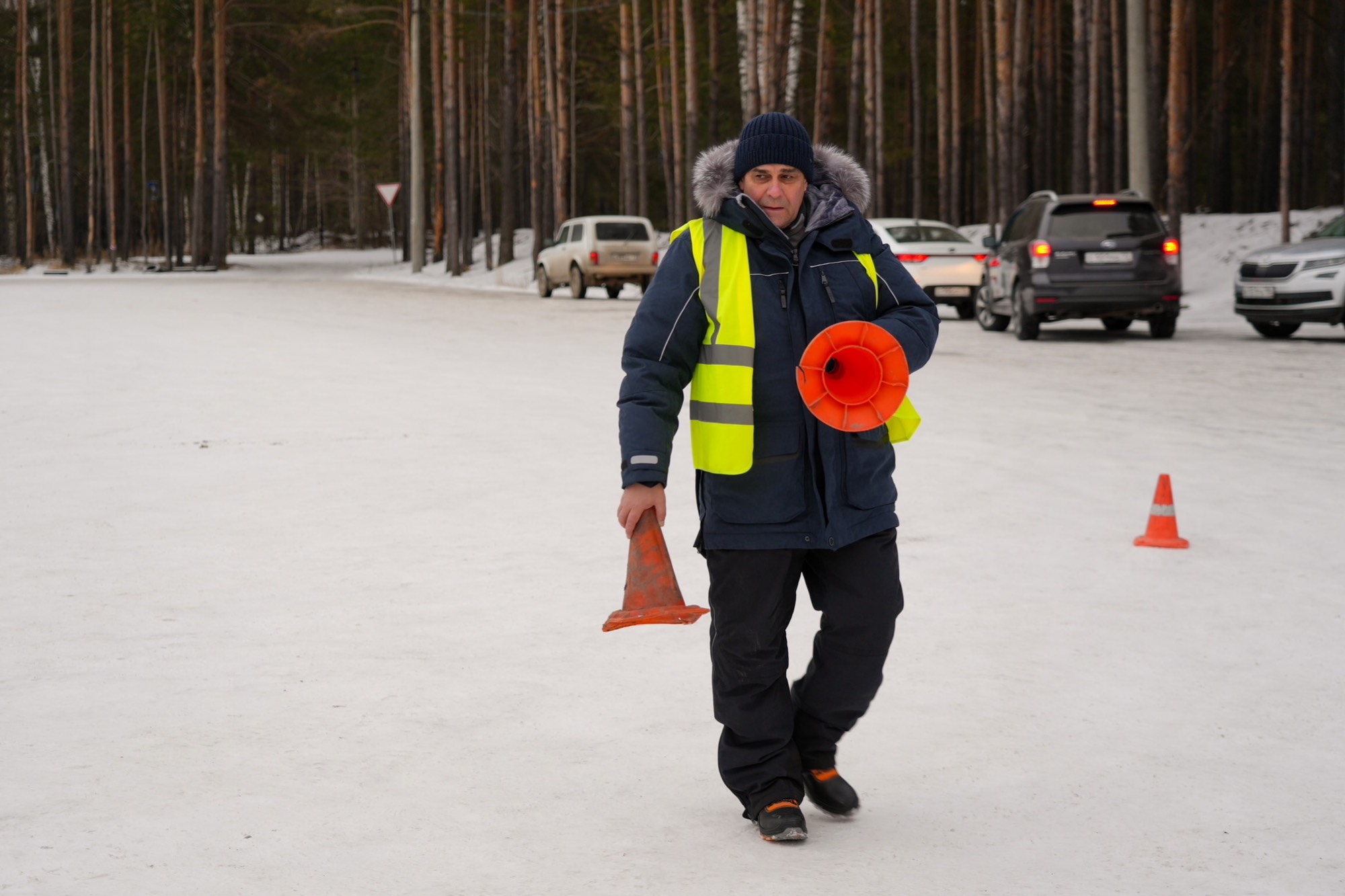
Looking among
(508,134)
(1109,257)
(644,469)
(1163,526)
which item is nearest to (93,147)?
(508,134)

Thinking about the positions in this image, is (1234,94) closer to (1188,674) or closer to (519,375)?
(519,375)

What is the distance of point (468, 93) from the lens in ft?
201

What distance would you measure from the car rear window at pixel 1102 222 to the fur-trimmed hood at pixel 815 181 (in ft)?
52.8

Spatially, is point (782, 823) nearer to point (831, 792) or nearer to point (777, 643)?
point (831, 792)

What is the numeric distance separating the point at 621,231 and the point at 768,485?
28.2 m

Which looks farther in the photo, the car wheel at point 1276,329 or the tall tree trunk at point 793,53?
the tall tree trunk at point 793,53

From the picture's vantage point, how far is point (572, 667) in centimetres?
562

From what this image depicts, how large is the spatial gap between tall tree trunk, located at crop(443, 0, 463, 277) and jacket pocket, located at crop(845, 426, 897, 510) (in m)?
39.5

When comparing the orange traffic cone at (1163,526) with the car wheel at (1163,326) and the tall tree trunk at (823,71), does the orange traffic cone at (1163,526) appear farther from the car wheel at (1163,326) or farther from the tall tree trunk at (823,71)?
the tall tree trunk at (823,71)

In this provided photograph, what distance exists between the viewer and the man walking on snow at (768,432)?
387 cm

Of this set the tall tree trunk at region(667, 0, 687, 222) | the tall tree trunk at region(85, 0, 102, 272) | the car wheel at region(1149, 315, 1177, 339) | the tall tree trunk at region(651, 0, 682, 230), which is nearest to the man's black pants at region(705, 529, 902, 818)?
the car wheel at region(1149, 315, 1177, 339)

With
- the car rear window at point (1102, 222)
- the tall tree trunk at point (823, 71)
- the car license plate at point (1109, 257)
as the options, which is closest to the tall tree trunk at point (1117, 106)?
the tall tree trunk at point (823, 71)

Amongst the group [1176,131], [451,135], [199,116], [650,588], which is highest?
[199,116]

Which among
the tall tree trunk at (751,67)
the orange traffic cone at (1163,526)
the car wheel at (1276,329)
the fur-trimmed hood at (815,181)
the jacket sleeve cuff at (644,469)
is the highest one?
the tall tree trunk at (751,67)
